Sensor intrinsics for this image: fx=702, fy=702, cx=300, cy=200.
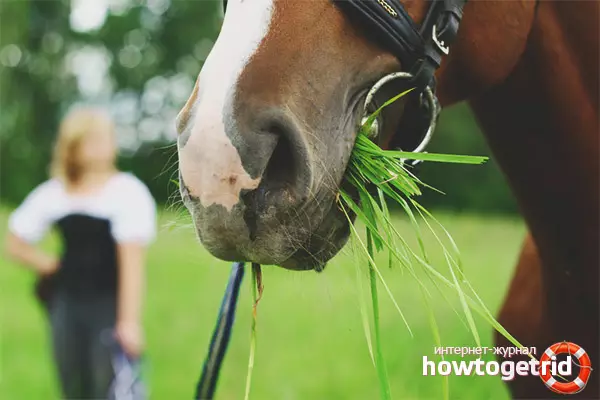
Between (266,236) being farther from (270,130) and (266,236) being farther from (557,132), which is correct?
(557,132)

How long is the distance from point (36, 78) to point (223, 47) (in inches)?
1166

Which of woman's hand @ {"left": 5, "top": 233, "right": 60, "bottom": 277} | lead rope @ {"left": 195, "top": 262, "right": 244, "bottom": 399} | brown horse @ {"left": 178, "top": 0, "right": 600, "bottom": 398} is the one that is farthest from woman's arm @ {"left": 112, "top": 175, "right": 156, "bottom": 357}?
brown horse @ {"left": 178, "top": 0, "right": 600, "bottom": 398}

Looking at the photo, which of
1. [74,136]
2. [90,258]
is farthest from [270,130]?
[74,136]

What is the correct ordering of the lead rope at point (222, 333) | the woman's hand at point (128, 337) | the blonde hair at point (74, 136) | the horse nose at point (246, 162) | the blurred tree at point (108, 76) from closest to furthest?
1. the horse nose at point (246, 162)
2. the lead rope at point (222, 333)
3. the woman's hand at point (128, 337)
4. the blonde hair at point (74, 136)
5. the blurred tree at point (108, 76)

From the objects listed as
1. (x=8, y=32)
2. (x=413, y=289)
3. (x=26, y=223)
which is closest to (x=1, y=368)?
(x=26, y=223)

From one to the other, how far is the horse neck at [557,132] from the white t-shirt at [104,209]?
2159 millimetres

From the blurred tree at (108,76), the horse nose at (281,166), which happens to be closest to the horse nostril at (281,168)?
the horse nose at (281,166)

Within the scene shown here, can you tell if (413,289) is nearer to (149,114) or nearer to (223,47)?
(223,47)

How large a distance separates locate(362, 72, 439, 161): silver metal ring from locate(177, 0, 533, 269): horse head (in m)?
0.02

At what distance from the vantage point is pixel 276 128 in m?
1.42

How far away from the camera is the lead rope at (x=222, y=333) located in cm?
190

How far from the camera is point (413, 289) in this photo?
577cm

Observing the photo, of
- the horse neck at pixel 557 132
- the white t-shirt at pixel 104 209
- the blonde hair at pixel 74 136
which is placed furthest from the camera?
the blonde hair at pixel 74 136

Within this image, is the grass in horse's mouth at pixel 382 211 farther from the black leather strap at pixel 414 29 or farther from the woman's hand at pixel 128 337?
the woman's hand at pixel 128 337
